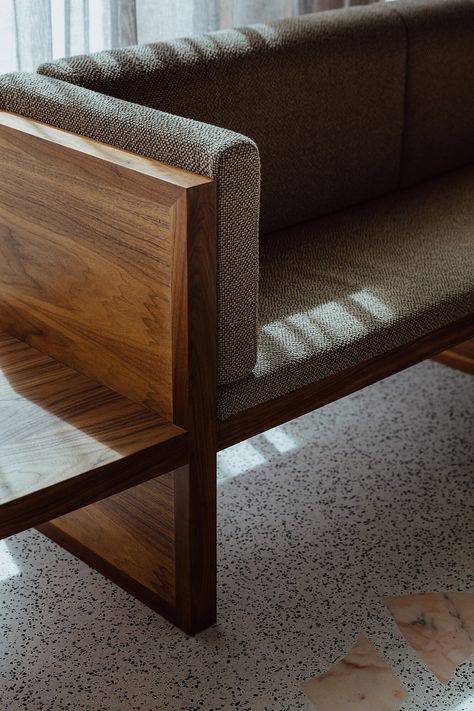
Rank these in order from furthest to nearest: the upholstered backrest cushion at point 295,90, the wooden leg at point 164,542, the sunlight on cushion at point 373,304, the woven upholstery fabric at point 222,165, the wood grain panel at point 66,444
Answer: the upholstered backrest cushion at point 295,90 → the sunlight on cushion at point 373,304 → the wooden leg at point 164,542 → the woven upholstery fabric at point 222,165 → the wood grain panel at point 66,444

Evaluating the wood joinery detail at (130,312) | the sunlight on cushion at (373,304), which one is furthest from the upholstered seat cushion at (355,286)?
the wood joinery detail at (130,312)

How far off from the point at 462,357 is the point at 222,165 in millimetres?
A: 1151

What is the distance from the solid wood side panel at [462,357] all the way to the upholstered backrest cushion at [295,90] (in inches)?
16.0

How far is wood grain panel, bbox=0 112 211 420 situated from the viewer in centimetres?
141

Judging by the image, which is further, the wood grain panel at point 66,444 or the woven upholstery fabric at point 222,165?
the woven upholstery fabric at point 222,165

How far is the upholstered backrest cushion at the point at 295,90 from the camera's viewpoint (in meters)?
1.86

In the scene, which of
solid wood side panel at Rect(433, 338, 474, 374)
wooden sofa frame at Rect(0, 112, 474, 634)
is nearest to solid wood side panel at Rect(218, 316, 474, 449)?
wooden sofa frame at Rect(0, 112, 474, 634)

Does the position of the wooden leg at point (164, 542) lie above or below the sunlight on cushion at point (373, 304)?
below

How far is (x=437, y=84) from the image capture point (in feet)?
7.91

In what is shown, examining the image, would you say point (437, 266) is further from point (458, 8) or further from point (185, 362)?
point (458, 8)

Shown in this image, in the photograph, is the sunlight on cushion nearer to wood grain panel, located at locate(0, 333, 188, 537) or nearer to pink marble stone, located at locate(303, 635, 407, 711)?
wood grain panel, located at locate(0, 333, 188, 537)

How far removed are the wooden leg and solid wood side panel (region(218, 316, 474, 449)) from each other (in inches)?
3.0

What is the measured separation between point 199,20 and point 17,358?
108 centimetres

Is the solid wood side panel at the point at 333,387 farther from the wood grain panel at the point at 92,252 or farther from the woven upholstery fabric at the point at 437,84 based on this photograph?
the woven upholstery fabric at the point at 437,84
